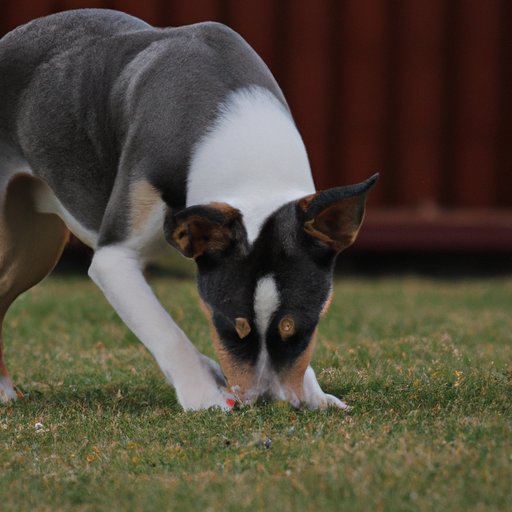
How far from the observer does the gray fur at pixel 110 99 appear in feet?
17.1

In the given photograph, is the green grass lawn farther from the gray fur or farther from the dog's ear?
the gray fur

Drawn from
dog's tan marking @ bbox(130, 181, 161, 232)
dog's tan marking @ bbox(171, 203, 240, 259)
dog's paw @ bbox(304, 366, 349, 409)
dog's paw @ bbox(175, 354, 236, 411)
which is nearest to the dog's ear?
dog's tan marking @ bbox(171, 203, 240, 259)

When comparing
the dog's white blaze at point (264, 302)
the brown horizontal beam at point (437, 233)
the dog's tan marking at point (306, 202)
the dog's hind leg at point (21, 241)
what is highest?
the dog's tan marking at point (306, 202)

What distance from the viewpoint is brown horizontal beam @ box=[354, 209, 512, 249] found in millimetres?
13070

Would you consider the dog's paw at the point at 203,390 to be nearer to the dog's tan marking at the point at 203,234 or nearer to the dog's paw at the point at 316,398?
the dog's paw at the point at 316,398

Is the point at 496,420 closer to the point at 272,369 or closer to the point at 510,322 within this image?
the point at 272,369

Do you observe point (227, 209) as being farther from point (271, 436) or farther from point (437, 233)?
point (437, 233)

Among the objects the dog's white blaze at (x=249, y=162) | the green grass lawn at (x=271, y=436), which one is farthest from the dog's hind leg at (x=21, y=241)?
the dog's white blaze at (x=249, y=162)

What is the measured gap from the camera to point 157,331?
17.3 feet

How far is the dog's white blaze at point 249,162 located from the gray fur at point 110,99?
0.08m

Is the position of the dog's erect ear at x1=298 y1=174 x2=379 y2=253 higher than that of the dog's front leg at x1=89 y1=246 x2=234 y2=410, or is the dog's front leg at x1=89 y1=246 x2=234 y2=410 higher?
the dog's erect ear at x1=298 y1=174 x2=379 y2=253

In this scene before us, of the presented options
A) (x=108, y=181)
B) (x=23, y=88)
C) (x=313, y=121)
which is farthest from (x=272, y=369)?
(x=313, y=121)

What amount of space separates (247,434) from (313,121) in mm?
8790

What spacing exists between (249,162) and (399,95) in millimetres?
8431
